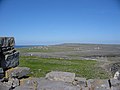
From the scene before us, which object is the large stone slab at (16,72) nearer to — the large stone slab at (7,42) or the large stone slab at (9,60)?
the large stone slab at (9,60)

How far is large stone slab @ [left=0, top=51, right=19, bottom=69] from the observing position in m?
11.1

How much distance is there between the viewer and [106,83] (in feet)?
35.9

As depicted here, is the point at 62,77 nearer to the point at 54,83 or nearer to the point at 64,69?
the point at 54,83

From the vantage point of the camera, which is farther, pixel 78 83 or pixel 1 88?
pixel 78 83

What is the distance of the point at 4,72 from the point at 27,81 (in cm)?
126

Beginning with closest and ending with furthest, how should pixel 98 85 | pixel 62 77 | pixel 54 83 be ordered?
1. pixel 54 83
2. pixel 98 85
3. pixel 62 77

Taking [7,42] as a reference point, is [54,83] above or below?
below

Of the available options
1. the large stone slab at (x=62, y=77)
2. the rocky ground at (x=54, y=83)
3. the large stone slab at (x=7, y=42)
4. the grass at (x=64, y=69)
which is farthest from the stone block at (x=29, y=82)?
the grass at (x=64, y=69)

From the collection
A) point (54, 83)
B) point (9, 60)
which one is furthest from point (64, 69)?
point (54, 83)

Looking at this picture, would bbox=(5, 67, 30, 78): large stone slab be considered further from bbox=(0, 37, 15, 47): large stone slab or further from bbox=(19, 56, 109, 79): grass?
bbox=(19, 56, 109, 79): grass

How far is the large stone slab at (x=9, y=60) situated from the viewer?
36.5ft

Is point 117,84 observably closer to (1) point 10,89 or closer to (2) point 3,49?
(1) point 10,89

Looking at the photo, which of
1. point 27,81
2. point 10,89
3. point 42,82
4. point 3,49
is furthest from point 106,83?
point 3,49

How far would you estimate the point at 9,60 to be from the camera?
1141 centimetres
